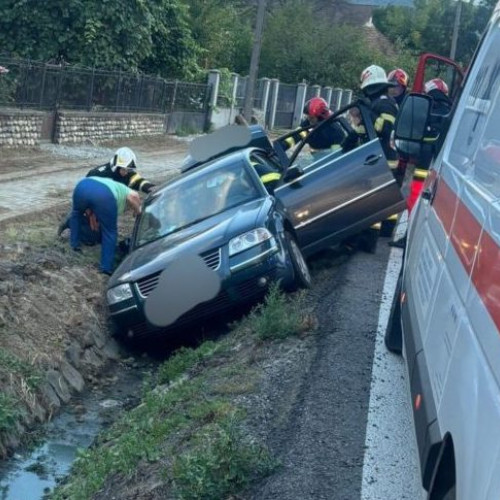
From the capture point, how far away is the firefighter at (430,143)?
22.8ft

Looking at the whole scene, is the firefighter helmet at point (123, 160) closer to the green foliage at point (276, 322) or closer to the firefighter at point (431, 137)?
the firefighter at point (431, 137)

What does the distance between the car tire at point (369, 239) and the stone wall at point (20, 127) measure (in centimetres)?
1055

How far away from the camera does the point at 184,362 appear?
8812mm

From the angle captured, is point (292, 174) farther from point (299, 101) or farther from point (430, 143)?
point (299, 101)

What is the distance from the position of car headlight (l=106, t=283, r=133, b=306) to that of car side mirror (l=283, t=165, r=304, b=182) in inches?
80.5

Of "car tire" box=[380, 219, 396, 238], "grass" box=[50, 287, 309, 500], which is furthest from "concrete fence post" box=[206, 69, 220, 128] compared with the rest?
"grass" box=[50, 287, 309, 500]

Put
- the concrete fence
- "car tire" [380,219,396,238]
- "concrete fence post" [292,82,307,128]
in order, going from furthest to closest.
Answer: "concrete fence post" [292,82,307,128] → the concrete fence → "car tire" [380,219,396,238]

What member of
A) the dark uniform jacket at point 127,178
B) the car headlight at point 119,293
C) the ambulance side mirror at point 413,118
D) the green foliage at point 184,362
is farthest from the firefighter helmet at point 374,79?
the ambulance side mirror at point 413,118

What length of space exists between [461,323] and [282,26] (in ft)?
144

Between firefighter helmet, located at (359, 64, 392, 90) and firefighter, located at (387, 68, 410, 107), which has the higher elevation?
firefighter helmet, located at (359, 64, 392, 90)

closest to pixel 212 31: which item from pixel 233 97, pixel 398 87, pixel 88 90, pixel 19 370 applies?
pixel 233 97

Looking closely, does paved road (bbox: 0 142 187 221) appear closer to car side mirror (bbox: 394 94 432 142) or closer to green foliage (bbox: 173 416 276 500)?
car side mirror (bbox: 394 94 432 142)

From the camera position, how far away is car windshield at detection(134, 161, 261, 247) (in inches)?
408

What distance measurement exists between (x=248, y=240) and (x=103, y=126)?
54.4 feet
